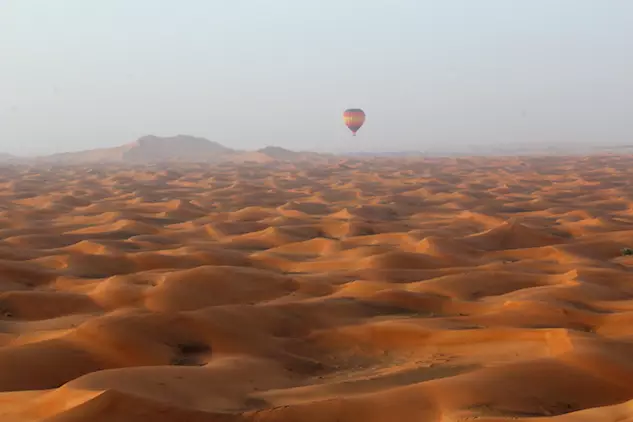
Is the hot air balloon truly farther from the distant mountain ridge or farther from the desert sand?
the desert sand

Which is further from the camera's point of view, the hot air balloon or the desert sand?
the hot air balloon

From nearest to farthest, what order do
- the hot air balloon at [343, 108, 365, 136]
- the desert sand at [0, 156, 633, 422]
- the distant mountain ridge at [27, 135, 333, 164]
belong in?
the desert sand at [0, 156, 633, 422]
the hot air balloon at [343, 108, 365, 136]
the distant mountain ridge at [27, 135, 333, 164]

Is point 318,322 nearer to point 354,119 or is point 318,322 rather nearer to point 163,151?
point 354,119

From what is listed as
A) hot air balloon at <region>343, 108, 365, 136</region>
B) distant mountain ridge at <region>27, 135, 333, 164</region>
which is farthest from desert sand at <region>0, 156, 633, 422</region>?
distant mountain ridge at <region>27, 135, 333, 164</region>

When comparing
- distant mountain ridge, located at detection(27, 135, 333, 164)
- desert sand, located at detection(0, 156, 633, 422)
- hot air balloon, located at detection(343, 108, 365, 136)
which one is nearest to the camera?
desert sand, located at detection(0, 156, 633, 422)

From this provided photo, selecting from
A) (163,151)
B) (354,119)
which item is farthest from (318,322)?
(163,151)

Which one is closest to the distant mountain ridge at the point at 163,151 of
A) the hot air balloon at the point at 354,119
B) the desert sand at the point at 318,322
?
the hot air balloon at the point at 354,119
